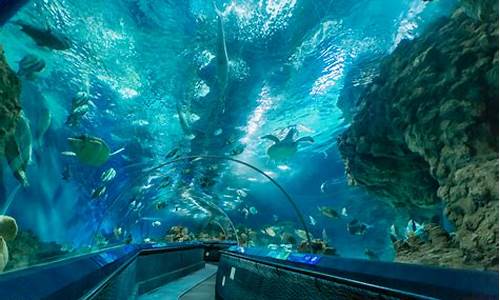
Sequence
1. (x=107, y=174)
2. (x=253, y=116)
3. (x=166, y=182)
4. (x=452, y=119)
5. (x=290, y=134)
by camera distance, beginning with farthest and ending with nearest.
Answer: (x=166, y=182) < (x=290, y=134) < (x=107, y=174) < (x=253, y=116) < (x=452, y=119)

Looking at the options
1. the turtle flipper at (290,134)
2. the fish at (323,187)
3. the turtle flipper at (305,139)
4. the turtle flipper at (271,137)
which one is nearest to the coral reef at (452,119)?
the turtle flipper at (290,134)

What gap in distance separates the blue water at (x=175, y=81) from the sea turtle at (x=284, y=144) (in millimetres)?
468

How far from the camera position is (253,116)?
13.5 m

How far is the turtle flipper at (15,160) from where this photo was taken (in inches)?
351

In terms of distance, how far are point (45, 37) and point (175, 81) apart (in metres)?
3.37

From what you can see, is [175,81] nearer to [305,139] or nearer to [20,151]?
[20,151]

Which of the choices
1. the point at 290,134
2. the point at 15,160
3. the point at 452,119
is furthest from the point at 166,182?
the point at 452,119

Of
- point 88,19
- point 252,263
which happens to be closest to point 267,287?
point 252,263

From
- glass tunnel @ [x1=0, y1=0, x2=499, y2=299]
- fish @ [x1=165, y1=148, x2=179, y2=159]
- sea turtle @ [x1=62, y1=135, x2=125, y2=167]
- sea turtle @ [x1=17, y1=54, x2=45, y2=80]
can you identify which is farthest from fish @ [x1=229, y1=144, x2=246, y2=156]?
sea turtle @ [x1=17, y1=54, x2=45, y2=80]

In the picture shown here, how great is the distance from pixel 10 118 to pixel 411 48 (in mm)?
9744

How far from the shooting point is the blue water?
7902 millimetres

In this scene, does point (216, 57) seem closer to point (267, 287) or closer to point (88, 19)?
point (88, 19)

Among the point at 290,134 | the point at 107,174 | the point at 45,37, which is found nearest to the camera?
the point at 45,37

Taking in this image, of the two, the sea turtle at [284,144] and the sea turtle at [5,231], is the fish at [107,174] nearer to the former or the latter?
the sea turtle at [284,144]
